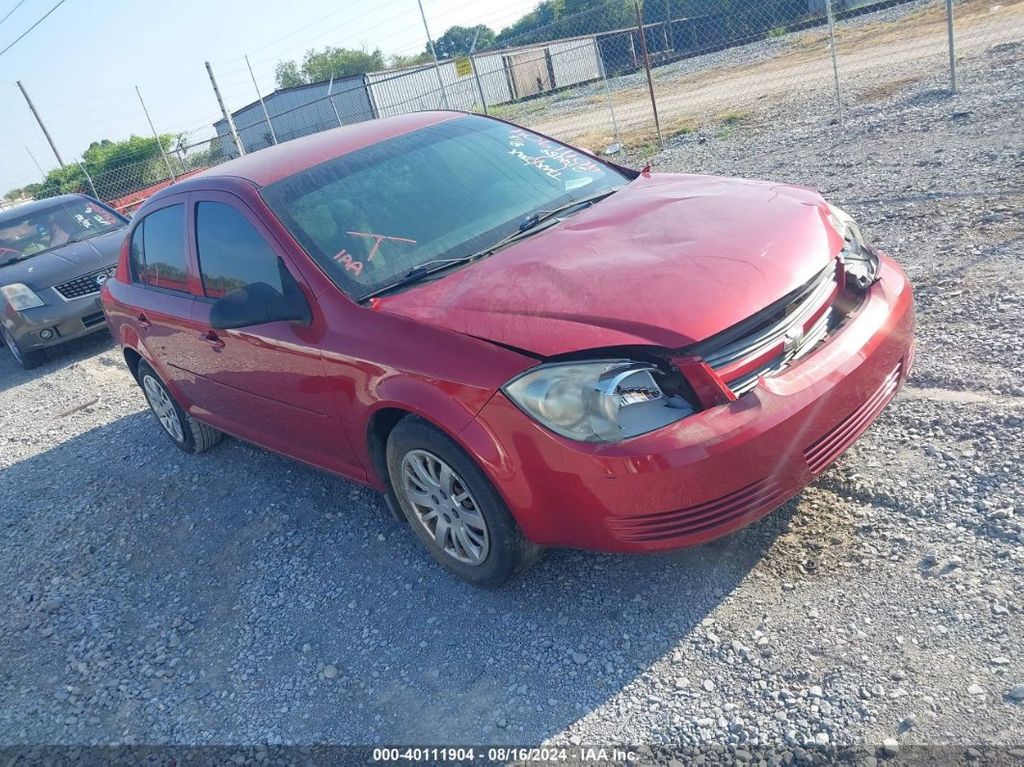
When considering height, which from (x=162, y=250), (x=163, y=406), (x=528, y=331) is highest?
(x=162, y=250)

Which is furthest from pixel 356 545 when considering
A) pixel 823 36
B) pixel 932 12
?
pixel 823 36

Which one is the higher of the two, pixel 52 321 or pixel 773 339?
pixel 773 339

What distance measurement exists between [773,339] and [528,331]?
84 cm

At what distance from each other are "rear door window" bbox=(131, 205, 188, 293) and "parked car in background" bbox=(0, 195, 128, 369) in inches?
155

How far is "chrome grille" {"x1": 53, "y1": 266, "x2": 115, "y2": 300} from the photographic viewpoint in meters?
8.70

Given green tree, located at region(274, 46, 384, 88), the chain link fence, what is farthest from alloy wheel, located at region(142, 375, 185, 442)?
green tree, located at region(274, 46, 384, 88)

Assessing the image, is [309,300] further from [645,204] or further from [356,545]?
[645,204]

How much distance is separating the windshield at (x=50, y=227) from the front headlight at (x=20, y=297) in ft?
2.93

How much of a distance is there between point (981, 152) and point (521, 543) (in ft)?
20.5

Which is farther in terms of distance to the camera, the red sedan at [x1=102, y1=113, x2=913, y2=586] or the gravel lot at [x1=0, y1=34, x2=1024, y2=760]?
the red sedan at [x1=102, y1=113, x2=913, y2=586]

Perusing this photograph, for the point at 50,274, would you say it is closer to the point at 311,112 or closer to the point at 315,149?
the point at 315,149

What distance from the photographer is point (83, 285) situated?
879 cm

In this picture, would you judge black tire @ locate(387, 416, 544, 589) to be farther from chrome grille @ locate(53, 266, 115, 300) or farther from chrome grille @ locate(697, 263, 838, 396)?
chrome grille @ locate(53, 266, 115, 300)

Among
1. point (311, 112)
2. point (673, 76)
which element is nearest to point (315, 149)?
point (673, 76)
